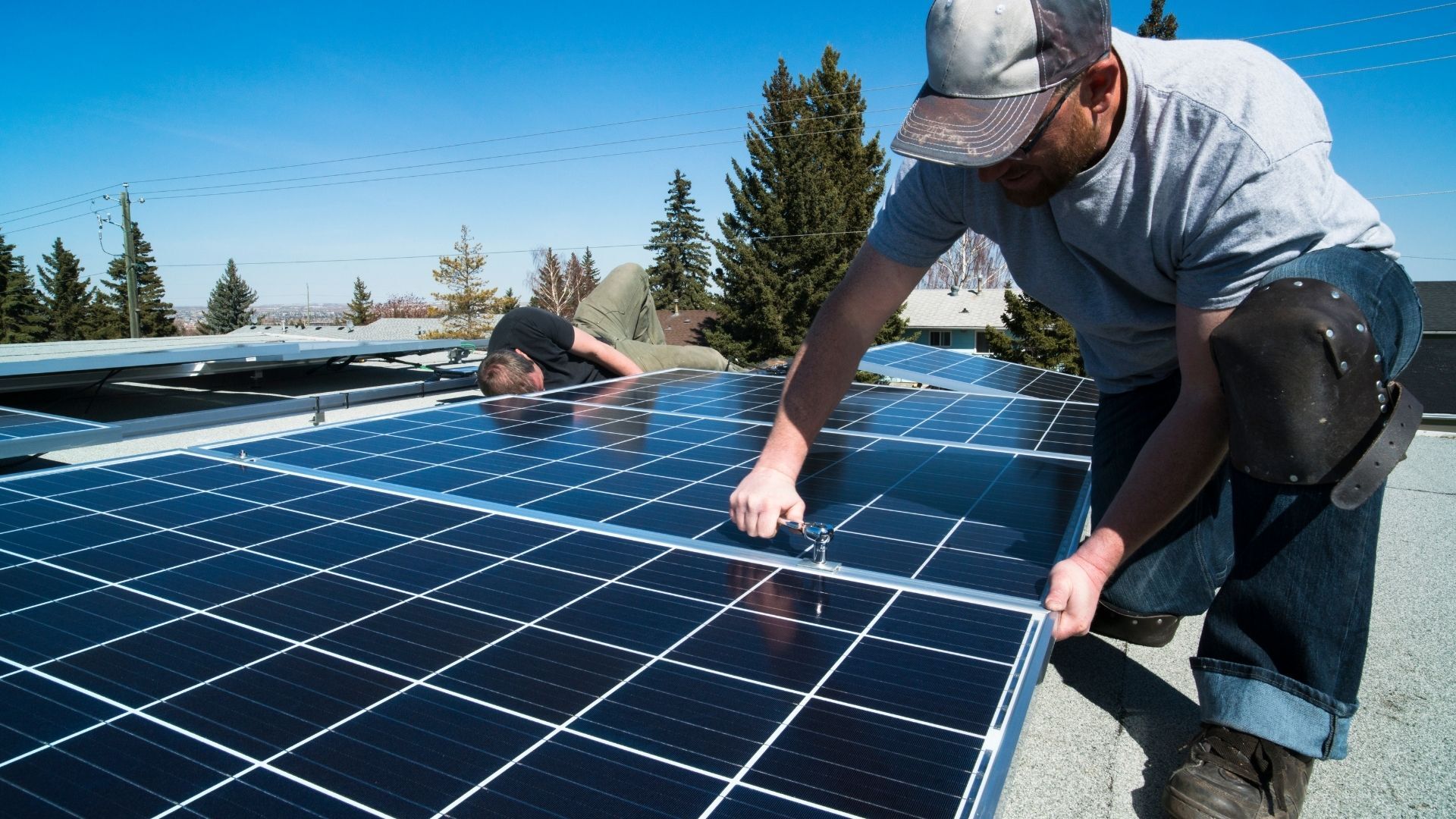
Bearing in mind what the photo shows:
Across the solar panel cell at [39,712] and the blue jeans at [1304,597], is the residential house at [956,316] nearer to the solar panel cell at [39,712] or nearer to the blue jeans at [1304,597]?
the blue jeans at [1304,597]

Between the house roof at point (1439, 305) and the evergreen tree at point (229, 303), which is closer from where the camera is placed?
the house roof at point (1439, 305)

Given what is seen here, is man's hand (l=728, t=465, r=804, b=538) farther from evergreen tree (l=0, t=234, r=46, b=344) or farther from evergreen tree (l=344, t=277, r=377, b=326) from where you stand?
evergreen tree (l=344, t=277, r=377, b=326)

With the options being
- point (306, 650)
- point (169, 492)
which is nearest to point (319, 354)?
point (169, 492)

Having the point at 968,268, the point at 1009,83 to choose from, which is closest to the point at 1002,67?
the point at 1009,83

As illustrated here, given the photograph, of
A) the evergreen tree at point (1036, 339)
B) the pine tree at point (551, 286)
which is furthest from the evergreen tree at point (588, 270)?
the evergreen tree at point (1036, 339)

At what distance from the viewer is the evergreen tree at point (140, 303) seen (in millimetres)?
57750

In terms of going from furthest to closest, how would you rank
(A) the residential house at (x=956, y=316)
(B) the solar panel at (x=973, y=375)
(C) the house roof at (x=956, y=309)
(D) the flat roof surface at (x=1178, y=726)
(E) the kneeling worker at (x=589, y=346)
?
(C) the house roof at (x=956, y=309), (A) the residential house at (x=956, y=316), (B) the solar panel at (x=973, y=375), (E) the kneeling worker at (x=589, y=346), (D) the flat roof surface at (x=1178, y=726)

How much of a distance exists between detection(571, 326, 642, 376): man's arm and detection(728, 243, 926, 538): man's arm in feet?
16.9

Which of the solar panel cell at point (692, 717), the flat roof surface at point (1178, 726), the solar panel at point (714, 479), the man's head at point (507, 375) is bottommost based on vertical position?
the flat roof surface at point (1178, 726)

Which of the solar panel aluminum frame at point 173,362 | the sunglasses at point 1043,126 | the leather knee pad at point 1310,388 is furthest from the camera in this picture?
the solar panel aluminum frame at point 173,362

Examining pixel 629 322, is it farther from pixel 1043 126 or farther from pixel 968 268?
pixel 968 268

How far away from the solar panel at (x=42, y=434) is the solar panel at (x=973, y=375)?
547cm

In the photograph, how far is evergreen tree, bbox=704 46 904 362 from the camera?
4053cm

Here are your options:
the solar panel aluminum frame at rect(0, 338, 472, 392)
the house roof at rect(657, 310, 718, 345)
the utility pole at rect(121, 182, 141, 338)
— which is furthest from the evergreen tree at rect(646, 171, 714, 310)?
the solar panel aluminum frame at rect(0, 338, 472, 392)
